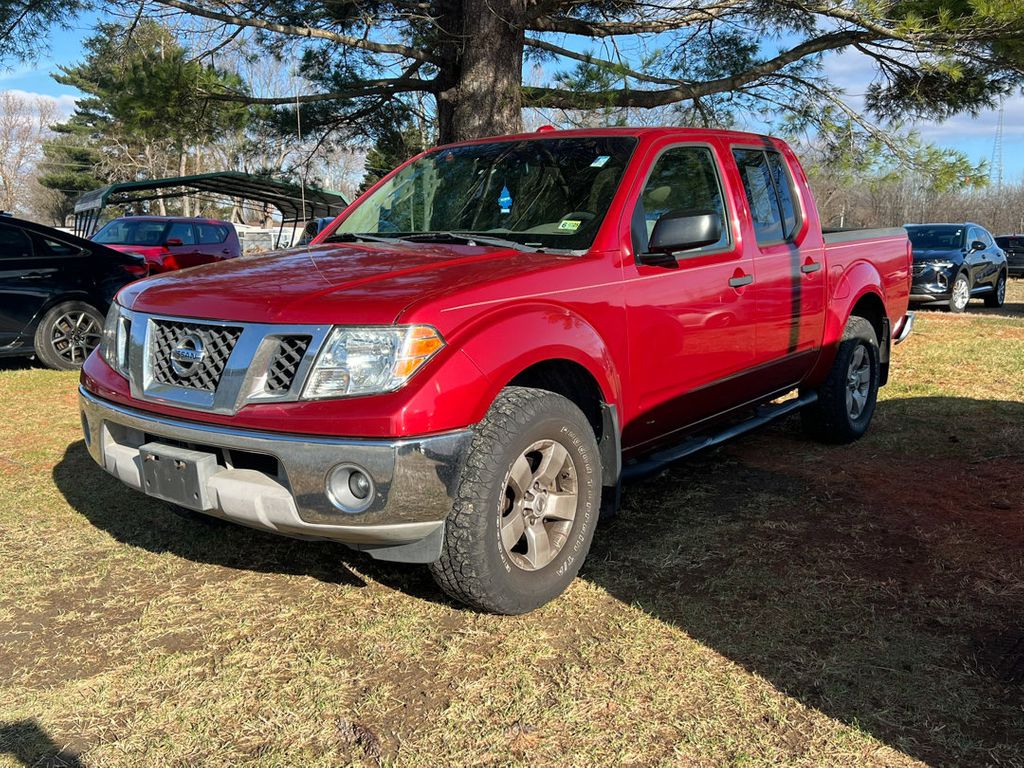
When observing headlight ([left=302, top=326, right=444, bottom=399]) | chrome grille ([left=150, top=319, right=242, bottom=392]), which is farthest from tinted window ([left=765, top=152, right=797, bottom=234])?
chrome grille ([left=150, top=319, right=242, bottom=392])

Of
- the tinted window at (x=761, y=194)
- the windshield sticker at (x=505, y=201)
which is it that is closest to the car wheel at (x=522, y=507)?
the windshield sticker at (x=505, y=201)

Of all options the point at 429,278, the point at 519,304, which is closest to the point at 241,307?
the point at 429,278

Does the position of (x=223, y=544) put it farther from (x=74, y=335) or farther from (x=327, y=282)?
(x=74, y=335)

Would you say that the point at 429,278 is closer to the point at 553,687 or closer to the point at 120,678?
the point at 553,687

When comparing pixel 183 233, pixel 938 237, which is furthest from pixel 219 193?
pixel 938 237

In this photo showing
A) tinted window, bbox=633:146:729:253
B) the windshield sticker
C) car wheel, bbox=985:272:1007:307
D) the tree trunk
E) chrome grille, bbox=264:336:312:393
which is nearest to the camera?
chrome grille, bbox=264:336:312:393

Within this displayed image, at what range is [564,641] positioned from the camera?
9.86 feet

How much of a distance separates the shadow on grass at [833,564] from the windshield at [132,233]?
778cm

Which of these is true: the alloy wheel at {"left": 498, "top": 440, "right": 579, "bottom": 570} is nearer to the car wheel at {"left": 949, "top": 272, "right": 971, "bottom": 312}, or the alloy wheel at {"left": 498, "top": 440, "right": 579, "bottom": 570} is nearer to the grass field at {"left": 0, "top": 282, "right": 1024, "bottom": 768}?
the grass field at {"left": 0, "top": 282, "right": 1024, "bottom": 768}

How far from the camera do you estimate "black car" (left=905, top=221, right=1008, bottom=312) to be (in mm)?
13656

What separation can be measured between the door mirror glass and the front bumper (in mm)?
1314

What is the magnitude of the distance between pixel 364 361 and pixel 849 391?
153 inches

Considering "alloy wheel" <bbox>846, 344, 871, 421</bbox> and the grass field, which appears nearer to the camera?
the grass field

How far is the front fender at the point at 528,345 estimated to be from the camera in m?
2.84
